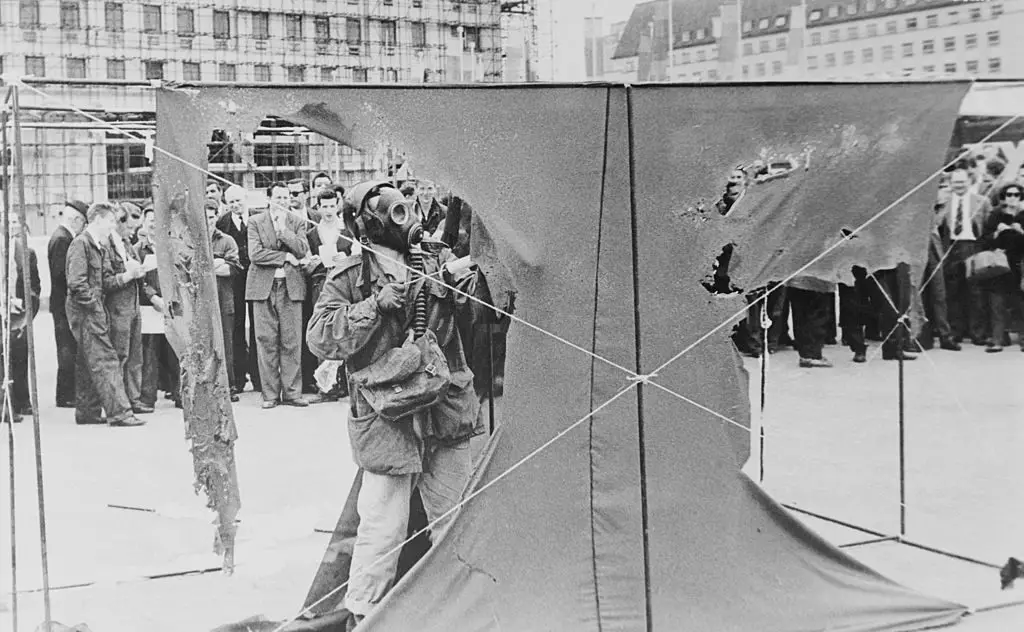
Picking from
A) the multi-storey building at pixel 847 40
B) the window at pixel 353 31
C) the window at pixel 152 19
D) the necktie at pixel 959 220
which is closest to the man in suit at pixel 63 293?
the window at pixel 353 31

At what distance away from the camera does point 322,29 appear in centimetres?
1246

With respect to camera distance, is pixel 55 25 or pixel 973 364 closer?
pixel 973 364

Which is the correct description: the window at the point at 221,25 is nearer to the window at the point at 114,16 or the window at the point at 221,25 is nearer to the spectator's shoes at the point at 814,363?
the window at the point at 114,16

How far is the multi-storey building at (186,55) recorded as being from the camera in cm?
918

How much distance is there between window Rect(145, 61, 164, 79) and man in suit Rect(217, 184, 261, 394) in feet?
9.89

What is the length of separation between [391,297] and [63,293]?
698 cm

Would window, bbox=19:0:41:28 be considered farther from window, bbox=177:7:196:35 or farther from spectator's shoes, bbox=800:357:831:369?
spectator's shoes, bbox=800:357:831:369

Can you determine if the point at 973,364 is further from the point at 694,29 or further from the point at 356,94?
the point at 356,94

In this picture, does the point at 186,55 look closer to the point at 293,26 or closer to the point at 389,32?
the point at 293,26

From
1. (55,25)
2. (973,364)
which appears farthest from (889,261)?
(55,25)

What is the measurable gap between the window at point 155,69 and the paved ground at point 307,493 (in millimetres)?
4589

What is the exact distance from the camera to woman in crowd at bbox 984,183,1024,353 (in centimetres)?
1199

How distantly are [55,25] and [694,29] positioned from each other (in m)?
11.8

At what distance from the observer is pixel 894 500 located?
7160mm
